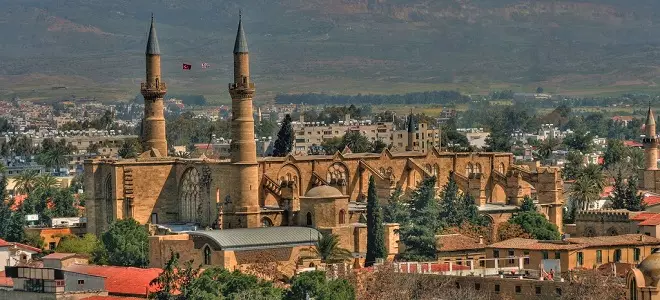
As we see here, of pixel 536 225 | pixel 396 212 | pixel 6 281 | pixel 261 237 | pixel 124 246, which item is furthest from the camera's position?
pixel 536 225

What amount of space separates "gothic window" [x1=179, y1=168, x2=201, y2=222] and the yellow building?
15503mm

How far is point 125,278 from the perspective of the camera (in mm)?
63125

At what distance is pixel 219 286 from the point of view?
5744 cm

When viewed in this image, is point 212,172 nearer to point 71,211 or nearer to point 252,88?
point 252,88

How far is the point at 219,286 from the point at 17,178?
198ft

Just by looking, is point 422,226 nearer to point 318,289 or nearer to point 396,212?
point 396,212

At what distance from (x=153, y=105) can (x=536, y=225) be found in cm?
1836

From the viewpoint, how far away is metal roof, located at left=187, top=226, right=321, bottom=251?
67.7 metres

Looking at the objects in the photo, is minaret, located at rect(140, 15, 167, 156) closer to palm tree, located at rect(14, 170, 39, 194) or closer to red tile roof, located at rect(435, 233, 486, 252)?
red tile roof, located at rect(435, 233, 486, 252)

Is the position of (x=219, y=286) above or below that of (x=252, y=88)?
→ below

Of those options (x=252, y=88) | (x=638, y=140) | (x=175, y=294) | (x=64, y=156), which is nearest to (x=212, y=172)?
(x=252, y=88)

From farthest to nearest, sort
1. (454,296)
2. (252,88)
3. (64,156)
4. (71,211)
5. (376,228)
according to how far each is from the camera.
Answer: (64,156), (71,211), (252,88), (376,228), (454,296)

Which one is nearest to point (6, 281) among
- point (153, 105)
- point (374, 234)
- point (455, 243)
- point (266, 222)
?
point (374, 234)

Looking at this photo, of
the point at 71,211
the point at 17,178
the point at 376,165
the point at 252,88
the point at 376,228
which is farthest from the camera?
the point at 17,178
